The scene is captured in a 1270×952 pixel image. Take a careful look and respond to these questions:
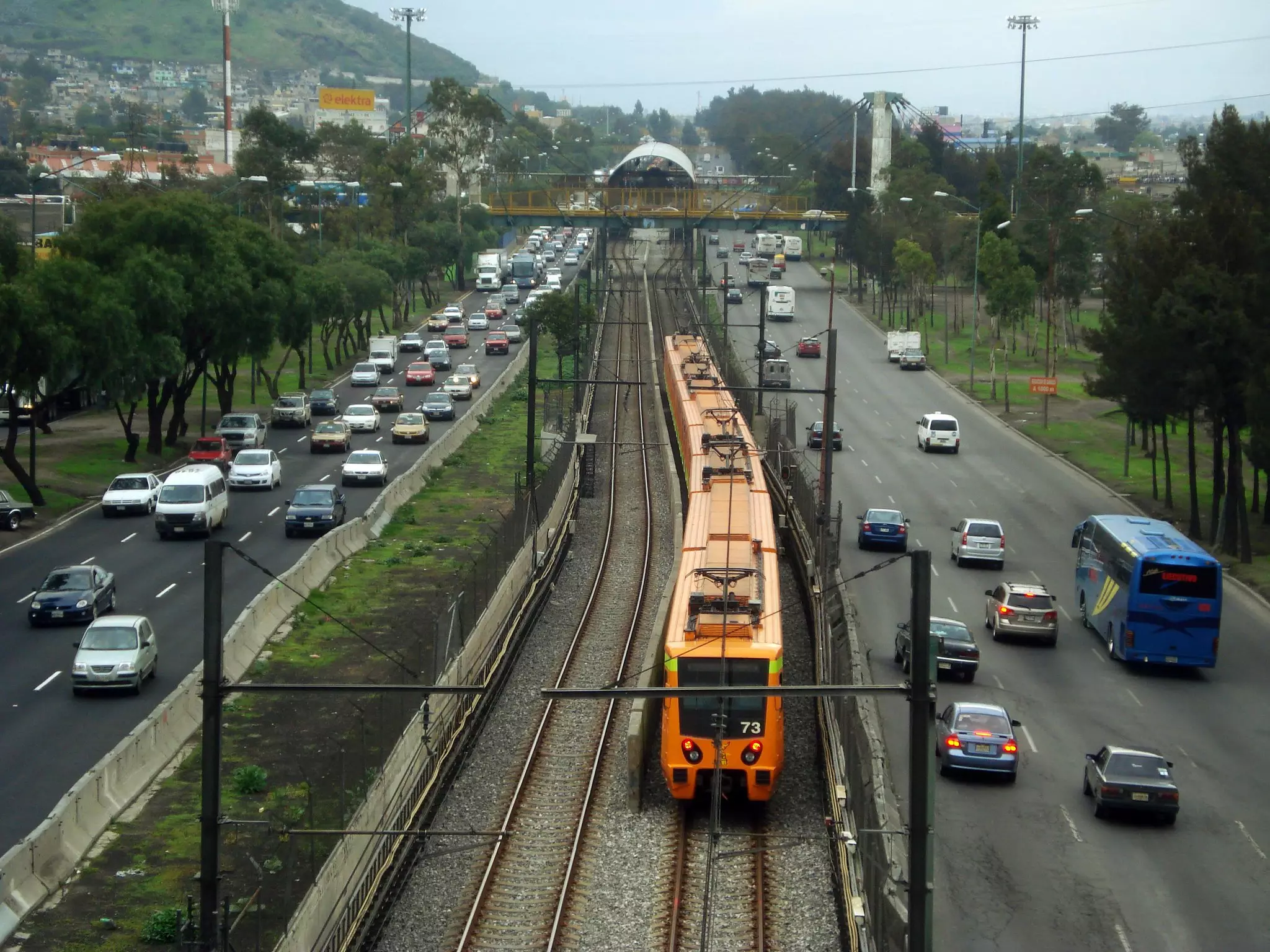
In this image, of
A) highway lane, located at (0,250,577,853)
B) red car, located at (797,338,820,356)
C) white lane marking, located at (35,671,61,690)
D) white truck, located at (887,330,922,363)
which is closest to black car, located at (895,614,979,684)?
highway lane, located at (0,250,577,853)

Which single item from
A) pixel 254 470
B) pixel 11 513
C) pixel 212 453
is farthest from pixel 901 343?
pixel 11 513

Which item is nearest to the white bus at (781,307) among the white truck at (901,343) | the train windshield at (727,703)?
the white truck at (901,343)

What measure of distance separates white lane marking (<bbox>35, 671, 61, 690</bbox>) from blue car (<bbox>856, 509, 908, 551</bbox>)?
23.6m

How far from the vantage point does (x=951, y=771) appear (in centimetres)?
2733

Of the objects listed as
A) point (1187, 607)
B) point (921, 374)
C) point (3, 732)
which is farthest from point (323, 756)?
point (921, 374)

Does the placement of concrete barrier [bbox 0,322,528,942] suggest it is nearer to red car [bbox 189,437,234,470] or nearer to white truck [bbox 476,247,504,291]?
red car [bbox 189,437,234,470]

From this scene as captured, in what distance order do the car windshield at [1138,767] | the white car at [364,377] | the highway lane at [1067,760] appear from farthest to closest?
the white car at [364,377], the car windshield at [1138,767], the highway lane at [1067,760]

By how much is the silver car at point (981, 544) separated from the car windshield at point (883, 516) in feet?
7.13

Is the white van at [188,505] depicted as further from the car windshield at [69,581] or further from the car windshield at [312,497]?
the car windshield at [69,581]

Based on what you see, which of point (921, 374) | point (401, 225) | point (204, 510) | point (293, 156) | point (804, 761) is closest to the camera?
point (804, 761)

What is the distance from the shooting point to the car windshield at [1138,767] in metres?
25.2

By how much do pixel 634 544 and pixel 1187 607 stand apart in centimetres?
1731

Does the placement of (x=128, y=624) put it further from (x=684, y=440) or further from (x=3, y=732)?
(x=684, y=440)

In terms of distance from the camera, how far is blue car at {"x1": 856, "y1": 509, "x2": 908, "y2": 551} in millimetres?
45219
